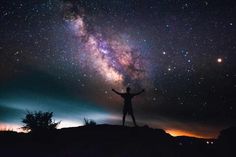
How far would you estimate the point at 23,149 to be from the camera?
48.3 ft

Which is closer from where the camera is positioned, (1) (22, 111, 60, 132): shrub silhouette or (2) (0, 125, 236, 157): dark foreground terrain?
(2) (0, 125, 236, 157): dark foreground terrain

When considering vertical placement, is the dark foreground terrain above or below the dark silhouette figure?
below

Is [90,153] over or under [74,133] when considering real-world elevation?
under

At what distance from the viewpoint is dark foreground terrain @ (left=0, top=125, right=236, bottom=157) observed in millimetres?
13719

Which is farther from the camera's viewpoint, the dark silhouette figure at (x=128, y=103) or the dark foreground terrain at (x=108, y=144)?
the dark silhouette figure at (x=128, y=103)

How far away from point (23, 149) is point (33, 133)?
7.78ft

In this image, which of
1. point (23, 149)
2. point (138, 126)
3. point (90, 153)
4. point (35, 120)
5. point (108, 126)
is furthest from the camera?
point (35, 120)

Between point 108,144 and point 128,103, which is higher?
point 128,103

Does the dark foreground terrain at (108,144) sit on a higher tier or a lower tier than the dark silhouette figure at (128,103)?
lower

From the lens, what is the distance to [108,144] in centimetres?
1423

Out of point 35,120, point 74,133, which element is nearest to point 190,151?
point 74,133

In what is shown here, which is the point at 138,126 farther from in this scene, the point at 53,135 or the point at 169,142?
the point at 53,135

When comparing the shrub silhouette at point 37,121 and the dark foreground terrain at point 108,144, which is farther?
the shrub silhouette at point 37,121

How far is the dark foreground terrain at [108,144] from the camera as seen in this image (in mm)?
13719
